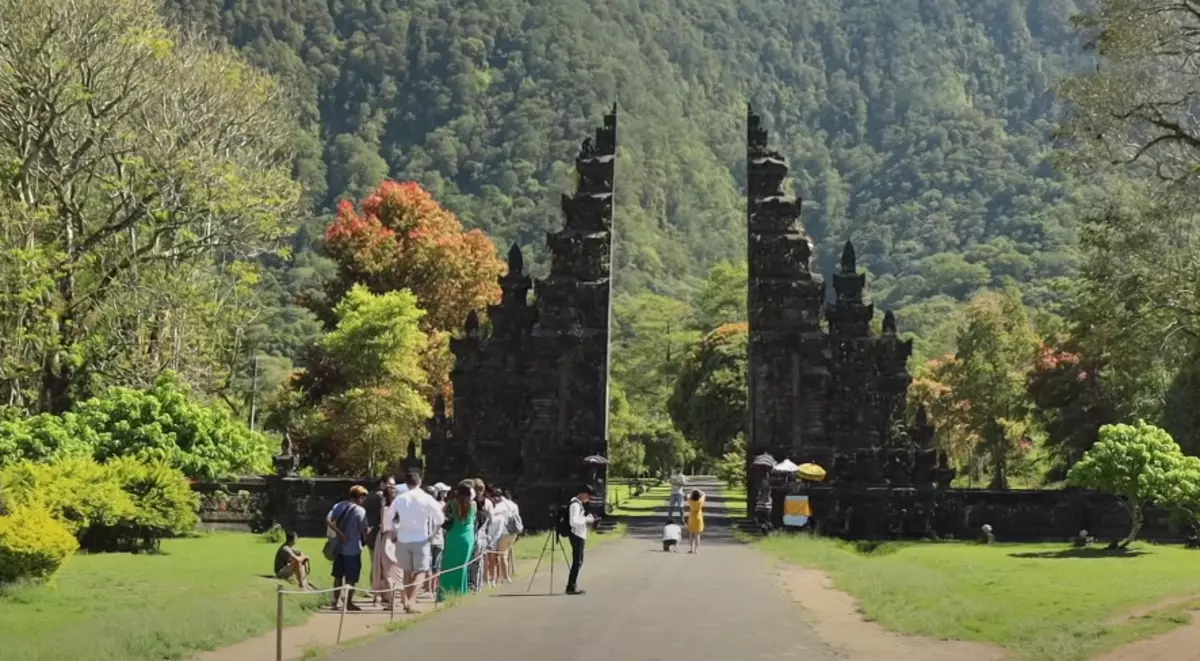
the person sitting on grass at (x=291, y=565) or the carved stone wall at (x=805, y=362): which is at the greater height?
the carved stone wall at (x=805, y=362)

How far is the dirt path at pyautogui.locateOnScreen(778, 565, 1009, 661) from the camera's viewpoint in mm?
13914

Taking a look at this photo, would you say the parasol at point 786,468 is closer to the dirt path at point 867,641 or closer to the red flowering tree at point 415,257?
the dirt path at point 867,641

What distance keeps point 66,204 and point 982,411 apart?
126 feet

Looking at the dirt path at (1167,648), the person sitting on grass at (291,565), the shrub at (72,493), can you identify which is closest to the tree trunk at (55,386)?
the shrub at (72,493)

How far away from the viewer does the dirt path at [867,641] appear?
13.9m

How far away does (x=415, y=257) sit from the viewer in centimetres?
5781

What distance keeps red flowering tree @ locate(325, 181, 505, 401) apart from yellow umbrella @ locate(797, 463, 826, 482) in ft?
72.9

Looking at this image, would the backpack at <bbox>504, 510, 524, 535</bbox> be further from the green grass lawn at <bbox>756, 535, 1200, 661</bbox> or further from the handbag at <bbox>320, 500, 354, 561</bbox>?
the green grass lawn at <bbox>756, 535, 1200, 661</bbox>

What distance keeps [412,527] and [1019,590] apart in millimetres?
8736

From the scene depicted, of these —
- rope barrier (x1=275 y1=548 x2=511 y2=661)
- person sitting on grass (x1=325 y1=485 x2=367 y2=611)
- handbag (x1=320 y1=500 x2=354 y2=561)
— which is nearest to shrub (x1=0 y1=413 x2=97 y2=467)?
rope barrier (x1=275 y1=548 x2=511 y2=661)

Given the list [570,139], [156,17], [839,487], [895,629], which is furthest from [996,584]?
[570,139]

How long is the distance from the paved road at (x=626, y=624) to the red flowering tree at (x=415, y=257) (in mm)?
35212

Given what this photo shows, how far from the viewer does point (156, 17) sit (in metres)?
38.7

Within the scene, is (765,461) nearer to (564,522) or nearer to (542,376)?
(542,376)
